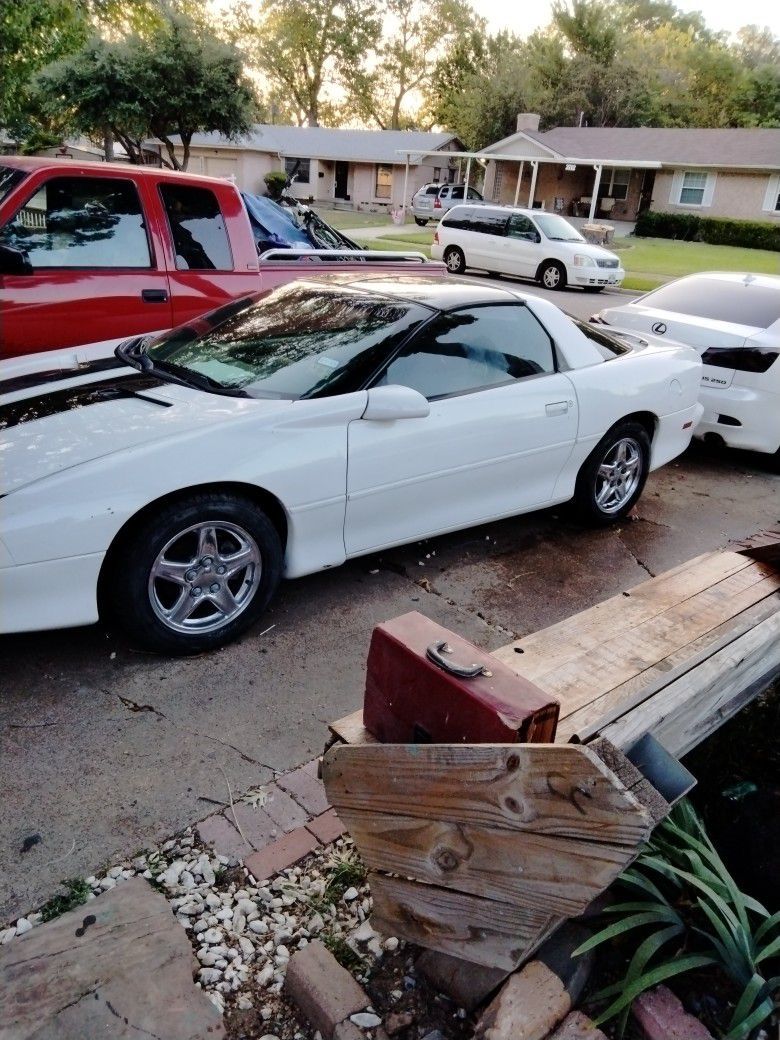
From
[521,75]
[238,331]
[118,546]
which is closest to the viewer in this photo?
[118,546]

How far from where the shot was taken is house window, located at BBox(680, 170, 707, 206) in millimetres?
35969

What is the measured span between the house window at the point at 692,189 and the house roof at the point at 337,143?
41.1ft

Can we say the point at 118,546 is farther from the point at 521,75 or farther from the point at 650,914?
the point at 521,75

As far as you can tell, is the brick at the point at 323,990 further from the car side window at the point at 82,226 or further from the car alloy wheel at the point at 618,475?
the car side window at the point at 82,226

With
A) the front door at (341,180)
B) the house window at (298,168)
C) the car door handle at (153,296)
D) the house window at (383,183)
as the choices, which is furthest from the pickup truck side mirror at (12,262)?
the front door at (341,180)

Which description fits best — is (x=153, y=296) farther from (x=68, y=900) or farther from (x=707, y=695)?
(x=707, y=695)

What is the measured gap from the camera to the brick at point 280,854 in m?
2.41

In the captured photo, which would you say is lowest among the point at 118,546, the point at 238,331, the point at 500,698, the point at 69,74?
the point at 118,546

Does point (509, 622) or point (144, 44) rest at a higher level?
point (144, 44)

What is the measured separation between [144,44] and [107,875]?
21.9m

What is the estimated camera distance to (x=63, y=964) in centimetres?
197

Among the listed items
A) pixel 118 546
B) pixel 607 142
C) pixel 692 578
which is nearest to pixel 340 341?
pixel 118 546

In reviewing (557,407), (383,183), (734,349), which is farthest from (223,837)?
(383,183)

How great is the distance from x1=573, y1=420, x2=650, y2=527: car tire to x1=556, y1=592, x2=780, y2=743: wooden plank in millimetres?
2288
